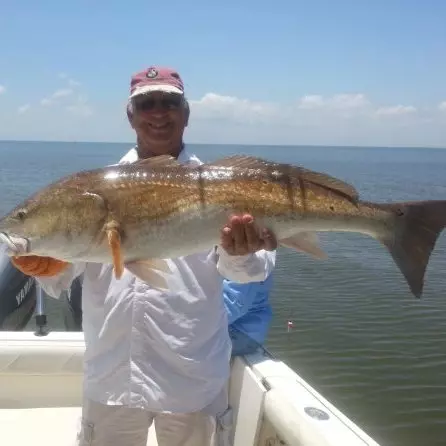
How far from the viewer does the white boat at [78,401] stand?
3582 mm

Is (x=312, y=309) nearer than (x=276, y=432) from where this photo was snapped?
No

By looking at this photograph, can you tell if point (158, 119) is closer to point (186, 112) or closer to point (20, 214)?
point (186, 112)

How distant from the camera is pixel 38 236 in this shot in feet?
9.97

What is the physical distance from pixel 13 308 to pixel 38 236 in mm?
4875

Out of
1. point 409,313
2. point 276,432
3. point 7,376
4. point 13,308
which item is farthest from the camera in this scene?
point 409,313

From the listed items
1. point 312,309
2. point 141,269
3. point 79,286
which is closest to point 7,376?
point 79,286

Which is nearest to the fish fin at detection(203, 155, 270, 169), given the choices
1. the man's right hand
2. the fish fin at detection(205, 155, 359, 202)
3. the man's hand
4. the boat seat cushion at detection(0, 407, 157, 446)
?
the fish fin at detection(205, 155, 359, 202)

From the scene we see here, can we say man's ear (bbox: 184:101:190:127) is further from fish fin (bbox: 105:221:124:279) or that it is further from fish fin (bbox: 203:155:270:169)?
fish fin (bbox: 105:221:124:279)

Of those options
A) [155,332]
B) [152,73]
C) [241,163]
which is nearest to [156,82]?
[152,73]

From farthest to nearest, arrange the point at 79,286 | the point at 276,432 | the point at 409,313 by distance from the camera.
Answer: the point at 409,313
the point at 79,286
the point at 276,432

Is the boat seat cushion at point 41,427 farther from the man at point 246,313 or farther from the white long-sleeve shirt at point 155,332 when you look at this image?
the white long-sleeve shirt at point 155,332

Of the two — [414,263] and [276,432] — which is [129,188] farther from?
[276,432]

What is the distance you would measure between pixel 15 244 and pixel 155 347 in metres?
0.94

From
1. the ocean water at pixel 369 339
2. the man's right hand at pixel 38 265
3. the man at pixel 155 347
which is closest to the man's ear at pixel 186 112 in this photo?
the man at pixel 155 347
